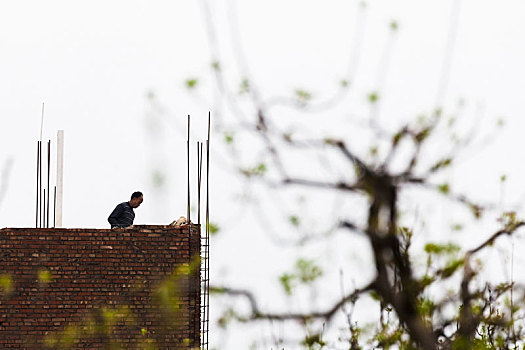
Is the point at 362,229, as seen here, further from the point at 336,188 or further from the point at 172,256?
the point at 172,256

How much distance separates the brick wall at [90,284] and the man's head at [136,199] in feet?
5.25

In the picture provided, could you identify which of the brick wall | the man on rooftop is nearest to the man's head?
the man on rooftop

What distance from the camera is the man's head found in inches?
589

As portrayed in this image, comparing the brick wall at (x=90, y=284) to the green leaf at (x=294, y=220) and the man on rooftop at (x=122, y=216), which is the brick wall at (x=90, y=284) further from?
the green leaf at (x=294, y=220)

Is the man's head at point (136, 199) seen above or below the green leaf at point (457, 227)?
above

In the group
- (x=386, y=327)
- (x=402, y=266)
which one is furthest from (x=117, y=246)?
(x=402, y=266)

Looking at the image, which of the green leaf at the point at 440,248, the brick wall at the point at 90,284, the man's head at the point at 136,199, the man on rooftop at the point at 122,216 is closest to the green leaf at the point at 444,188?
the green leaf at the point at 440,248

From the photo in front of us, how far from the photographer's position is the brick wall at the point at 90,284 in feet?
54.5

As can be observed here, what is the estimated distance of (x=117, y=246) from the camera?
16.9 meters

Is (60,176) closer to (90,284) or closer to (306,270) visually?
(90,284)

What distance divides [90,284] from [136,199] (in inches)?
95.0

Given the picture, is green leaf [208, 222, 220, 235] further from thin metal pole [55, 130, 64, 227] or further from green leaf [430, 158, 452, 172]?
thin metal pole [55, 130, 64, 227]

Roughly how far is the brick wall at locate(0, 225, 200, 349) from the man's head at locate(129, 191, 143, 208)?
1600 mm

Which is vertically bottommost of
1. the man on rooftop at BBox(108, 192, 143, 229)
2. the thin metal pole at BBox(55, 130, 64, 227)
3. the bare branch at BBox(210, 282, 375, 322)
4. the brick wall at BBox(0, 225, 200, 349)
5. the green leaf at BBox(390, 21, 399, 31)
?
the bare branch at BBox(210, 282, 375, 322)
